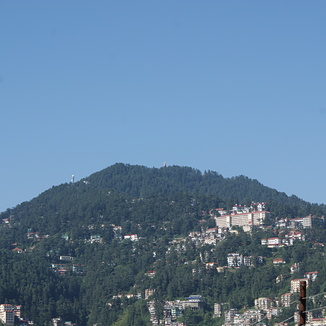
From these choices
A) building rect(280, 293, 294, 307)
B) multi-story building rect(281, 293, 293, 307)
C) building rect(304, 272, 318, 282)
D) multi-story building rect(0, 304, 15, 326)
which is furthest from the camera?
building rect(304, 272, 318, 282)

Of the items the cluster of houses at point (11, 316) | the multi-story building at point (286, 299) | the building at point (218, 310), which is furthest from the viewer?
the building at point (218, 310)

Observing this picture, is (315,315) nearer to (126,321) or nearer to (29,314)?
(126,321)

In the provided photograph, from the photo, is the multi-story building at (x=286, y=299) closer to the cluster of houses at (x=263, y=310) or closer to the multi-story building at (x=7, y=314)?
the cluster of houses at (x=263, y=310)

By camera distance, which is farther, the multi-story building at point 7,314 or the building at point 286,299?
the multi-story building at point 7,314

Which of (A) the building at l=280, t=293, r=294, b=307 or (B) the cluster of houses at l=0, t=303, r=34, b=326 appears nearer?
(A) the building at l=280, t=293, r=294, b=307

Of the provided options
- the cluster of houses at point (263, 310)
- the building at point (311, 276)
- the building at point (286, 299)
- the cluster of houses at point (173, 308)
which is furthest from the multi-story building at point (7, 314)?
the building at point (311, 276)

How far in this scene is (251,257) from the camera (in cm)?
19288

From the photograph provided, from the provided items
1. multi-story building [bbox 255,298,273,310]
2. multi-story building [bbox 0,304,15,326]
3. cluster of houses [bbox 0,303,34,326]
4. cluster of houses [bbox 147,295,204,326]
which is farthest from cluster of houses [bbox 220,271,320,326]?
multi-story building [bbox 0,304,15,326]

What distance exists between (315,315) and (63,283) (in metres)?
64.5

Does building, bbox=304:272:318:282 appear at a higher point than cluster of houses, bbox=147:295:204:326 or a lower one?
higher

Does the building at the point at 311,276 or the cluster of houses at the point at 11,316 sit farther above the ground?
the building at the point at 311,276

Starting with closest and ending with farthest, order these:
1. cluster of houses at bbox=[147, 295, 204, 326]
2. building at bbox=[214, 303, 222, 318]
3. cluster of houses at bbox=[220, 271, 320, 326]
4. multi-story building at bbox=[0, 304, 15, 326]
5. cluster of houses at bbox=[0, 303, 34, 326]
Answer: cluster of houses at bbox=[220, 271, 320, 326]
multi-story building at bbox=[0, 304, 15, 326]
cluster of houses at bbox=[0, 303, 34, 326]
building at bbox=[214, 303, 222, 318]
cluster of houses at bbox=[147, 295, 204, 326]

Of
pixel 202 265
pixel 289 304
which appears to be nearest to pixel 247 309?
pixel 289 304

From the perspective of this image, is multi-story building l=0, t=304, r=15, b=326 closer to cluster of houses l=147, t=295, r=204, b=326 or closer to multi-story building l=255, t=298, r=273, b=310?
cluster of houses l=147, t=295, r=204, b=326
